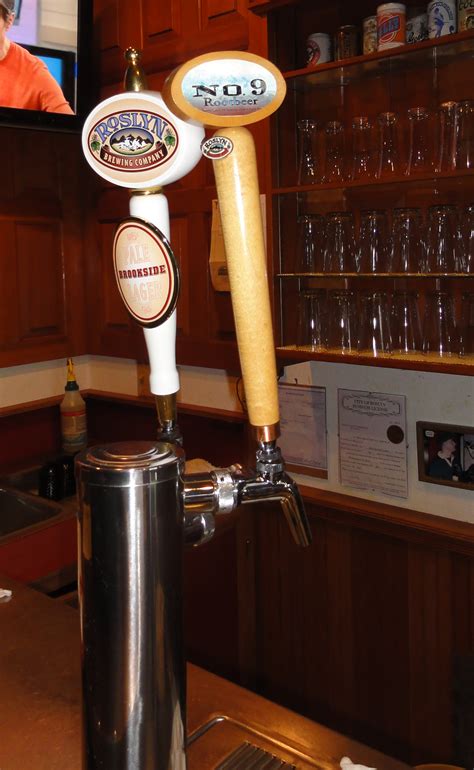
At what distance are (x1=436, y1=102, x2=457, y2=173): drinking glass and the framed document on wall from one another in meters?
0.74

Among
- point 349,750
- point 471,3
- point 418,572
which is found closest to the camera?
point 349,750

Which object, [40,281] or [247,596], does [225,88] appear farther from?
[40,281]

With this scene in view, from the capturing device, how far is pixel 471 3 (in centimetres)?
161

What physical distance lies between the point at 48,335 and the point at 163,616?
89.0 inches

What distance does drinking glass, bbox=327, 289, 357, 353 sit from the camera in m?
1.88

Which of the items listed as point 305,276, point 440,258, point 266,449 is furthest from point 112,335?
point 266,449

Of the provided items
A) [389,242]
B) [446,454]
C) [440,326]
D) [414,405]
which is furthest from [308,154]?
[446,454]

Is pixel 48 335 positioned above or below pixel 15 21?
below

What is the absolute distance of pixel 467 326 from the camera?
1743 millimetres

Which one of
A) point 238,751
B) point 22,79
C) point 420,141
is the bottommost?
point 238,751

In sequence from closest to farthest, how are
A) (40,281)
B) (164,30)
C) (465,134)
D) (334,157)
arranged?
(465,134) → (334,157) → (164,30) → (40,281)

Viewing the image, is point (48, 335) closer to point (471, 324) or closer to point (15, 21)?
point (15, 21)

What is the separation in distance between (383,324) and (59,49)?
1.32 metres

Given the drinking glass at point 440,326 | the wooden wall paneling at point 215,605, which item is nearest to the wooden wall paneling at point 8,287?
the wooden wall paneling at point 215,605
